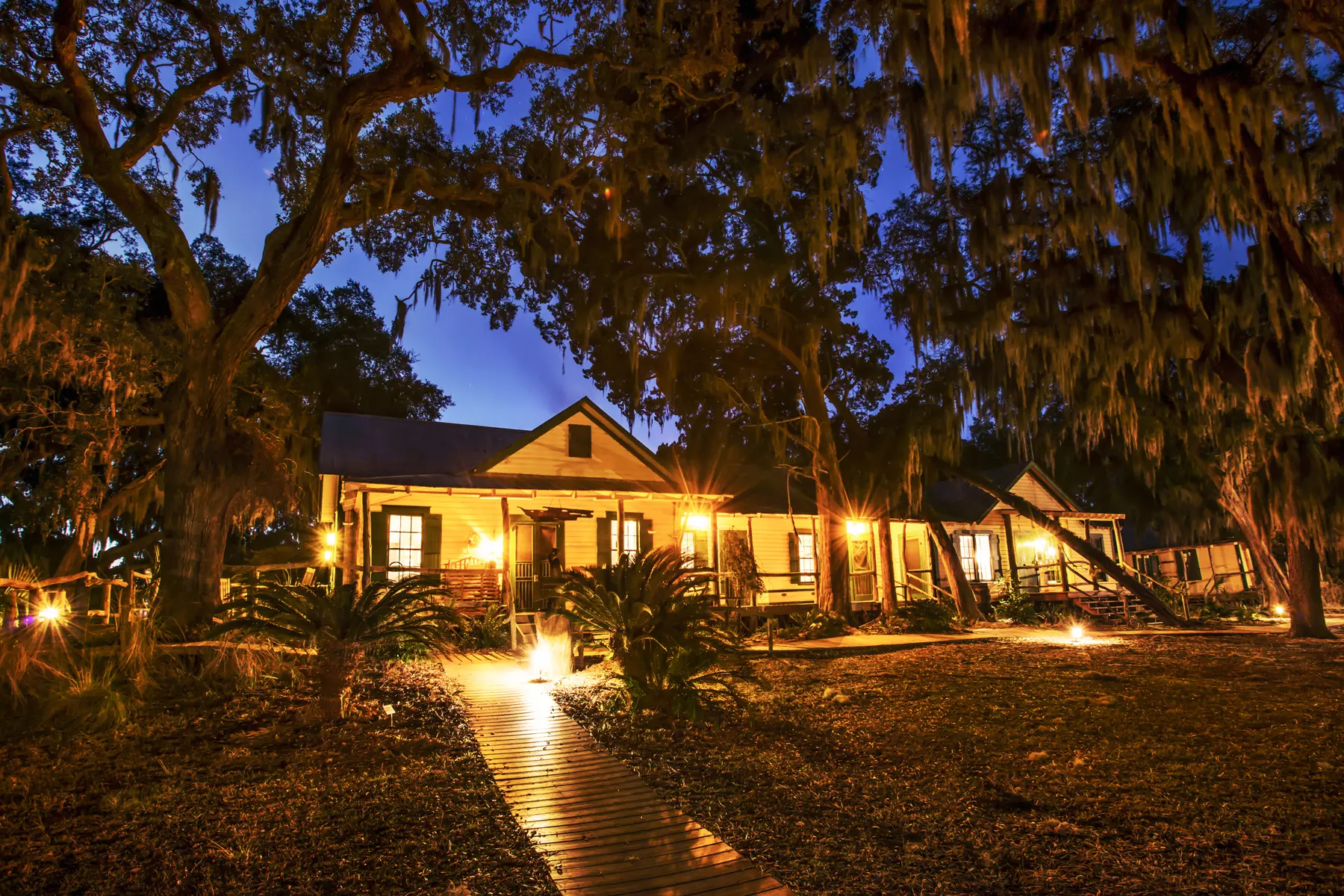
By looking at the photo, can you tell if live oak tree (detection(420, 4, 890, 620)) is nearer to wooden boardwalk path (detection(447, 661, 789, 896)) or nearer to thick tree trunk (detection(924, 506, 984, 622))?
thick tree trunk (detection(924, 506, 984, 622))

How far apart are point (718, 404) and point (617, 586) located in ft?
51.0

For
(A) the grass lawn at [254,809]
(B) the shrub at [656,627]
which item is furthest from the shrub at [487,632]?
(A) the grass lawn at [254,809]

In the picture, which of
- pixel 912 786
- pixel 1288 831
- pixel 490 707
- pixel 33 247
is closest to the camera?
pixel 1288 831

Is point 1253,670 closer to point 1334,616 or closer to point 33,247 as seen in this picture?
point 1334,616

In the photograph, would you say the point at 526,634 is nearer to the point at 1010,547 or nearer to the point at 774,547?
the point at 774,547

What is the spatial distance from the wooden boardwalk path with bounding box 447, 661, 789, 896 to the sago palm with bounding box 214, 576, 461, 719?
1277 millimetres

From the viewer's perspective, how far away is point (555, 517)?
706 inches

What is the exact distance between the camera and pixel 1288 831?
4.51 meters

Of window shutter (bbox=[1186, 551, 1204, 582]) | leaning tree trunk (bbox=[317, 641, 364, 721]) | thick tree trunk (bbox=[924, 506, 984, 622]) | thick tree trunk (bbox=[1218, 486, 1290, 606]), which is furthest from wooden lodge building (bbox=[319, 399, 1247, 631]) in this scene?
window shutter (bbox=[1186, 551, 1204, 582])

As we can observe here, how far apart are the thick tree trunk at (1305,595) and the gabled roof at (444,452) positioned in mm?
13043

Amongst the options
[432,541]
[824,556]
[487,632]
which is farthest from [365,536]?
[824,556]

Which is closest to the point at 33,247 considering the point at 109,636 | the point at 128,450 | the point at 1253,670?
the point at 109,636

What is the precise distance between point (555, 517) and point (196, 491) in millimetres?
8823

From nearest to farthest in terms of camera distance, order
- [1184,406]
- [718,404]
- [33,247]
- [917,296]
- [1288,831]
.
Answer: [1288,831] < [33,247] < [917,296] < [1184,406] < [718,404]
